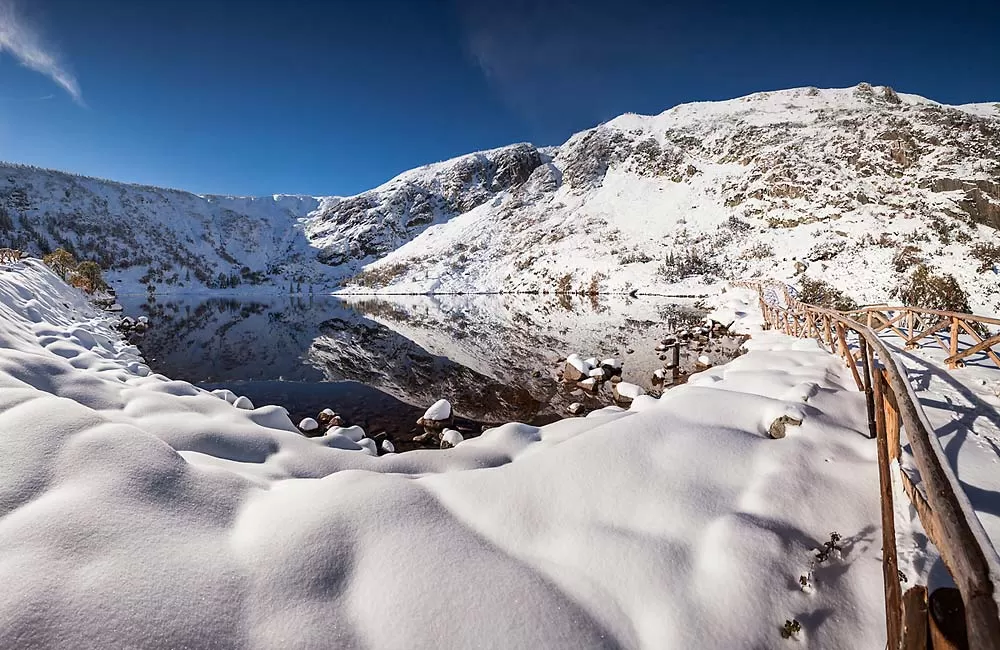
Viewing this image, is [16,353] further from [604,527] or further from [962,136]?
[962,136]

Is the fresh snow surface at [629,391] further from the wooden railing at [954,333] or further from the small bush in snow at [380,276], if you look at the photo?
Answer: the small bush in snow at [380,276]

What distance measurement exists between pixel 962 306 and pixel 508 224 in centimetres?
8063

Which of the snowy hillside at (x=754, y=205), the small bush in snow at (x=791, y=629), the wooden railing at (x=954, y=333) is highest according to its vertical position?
the snowy hillside at (x=754, y=205)

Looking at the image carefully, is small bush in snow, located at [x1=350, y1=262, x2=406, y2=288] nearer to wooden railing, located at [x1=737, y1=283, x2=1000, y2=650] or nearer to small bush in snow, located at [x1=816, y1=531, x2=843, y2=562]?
small bush in snow, located at [x1=816, y1=531, x2=843, y2=562]

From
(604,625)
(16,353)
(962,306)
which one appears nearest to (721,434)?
(604,625)

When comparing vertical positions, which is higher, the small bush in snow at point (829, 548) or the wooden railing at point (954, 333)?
the wooden railing at point (954, 333)

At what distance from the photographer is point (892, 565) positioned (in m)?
1.93

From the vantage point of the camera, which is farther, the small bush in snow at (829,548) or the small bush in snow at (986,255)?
the small bush in snow at (986,255)

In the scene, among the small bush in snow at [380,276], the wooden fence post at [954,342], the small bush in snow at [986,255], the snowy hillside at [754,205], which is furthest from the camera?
the small bush in snow at [380,276]

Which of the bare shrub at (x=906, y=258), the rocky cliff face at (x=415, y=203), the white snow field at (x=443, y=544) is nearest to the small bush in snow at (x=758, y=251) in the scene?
the bare shrub at (x=906, y=258)

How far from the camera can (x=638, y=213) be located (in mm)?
71688

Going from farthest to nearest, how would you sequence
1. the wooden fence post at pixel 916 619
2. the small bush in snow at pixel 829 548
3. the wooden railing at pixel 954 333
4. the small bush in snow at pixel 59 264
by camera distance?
1. the small bush in snow at pixel 59 264
2. the wooden railing at pixel 954 333
3. the small bush in snow at pixel 829 548
4. the wooden fence post at pixel 916 619

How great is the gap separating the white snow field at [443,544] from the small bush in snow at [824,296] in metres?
24.4

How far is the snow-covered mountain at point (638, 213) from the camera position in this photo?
41.0m
